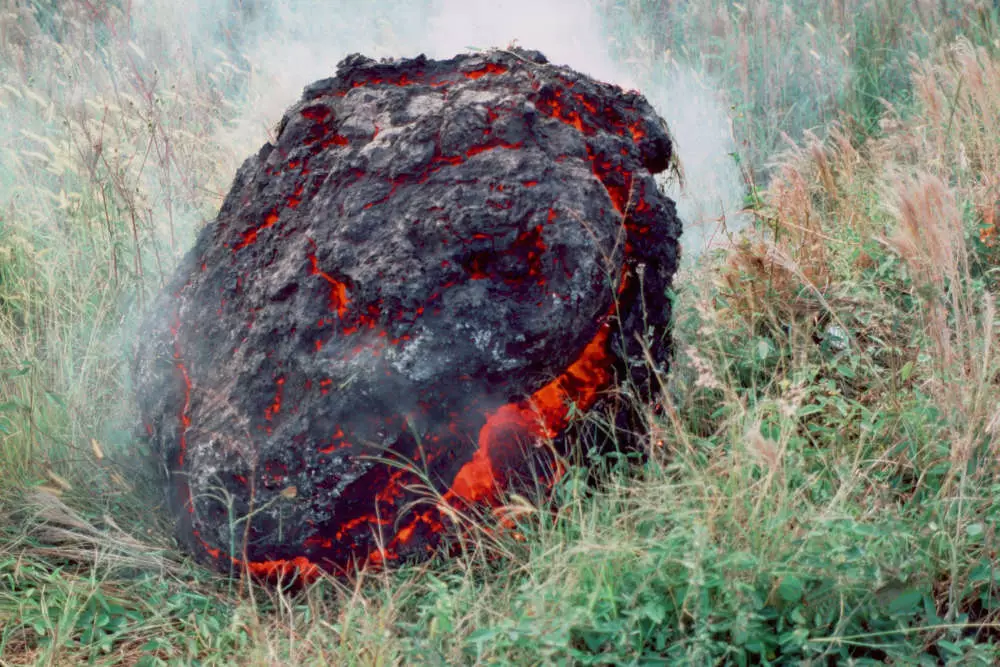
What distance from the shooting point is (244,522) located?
234cm

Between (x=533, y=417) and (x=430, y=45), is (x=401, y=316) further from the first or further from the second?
(x=430, y=45)

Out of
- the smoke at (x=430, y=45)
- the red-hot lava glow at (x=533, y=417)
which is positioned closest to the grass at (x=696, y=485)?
the red-hot lava glow at (x=533, y=417)

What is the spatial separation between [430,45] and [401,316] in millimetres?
5015

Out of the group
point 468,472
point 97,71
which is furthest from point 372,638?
point 97,71

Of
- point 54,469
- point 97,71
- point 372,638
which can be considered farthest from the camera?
point 97,71

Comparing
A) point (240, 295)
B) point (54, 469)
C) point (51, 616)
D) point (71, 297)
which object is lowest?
point (51, 616)

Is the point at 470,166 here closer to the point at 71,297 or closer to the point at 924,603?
the point at 924,603

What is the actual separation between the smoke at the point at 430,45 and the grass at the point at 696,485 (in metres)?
0.72

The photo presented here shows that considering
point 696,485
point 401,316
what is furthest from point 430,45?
point 696,485

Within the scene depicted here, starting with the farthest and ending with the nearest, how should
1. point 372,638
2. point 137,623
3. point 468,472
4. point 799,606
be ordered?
point 468,472 → point 137,623 → point 372,638 → point 799,606

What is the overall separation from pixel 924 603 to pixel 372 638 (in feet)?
3.79

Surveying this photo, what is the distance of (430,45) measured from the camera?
672 cm

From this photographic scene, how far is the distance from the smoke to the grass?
717 millimetres

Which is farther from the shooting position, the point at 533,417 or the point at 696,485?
the point at 533,417
